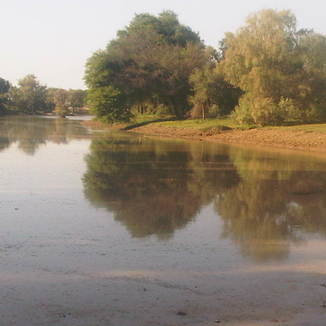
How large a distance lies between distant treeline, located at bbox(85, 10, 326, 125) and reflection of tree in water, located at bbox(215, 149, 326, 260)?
2300cm

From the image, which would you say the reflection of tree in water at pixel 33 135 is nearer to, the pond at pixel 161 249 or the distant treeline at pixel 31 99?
the pond at pixel 161 249

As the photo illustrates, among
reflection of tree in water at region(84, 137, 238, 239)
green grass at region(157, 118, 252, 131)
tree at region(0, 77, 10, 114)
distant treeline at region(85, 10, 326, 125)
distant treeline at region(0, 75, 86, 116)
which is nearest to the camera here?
reflection of tree in water at region(84, 137, 238, 239)

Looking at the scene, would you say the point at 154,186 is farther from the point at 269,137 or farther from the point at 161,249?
the point at 269,137

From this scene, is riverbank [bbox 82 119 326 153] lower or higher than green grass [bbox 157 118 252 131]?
lower

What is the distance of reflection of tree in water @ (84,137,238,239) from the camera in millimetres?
12535

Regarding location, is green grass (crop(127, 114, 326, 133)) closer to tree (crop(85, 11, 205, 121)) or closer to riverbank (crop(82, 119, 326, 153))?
riverbank (crop(82, 119, 326, 153))

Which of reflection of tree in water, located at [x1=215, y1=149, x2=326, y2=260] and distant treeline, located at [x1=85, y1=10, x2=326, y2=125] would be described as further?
distant treeline, located at [x1=85, y1=10, x2=326, y2=125]

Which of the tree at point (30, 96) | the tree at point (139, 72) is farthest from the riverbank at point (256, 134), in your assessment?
the tree at point (30, 96)

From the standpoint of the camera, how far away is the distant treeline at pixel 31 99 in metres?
148

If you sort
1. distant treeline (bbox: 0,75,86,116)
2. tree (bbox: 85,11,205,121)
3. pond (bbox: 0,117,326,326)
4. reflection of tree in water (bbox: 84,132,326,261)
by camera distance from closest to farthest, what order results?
pond (bbox: 0,117,326,326), reflection of tree in water (bbox: 84,132,326,261), tree (bbox: 85,11,205,121), distant treeline (bbox: 0,75,86,116)

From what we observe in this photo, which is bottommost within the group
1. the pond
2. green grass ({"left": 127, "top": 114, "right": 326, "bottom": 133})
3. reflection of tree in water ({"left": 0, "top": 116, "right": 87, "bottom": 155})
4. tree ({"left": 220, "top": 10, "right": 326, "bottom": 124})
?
the pond

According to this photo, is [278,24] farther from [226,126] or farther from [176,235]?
[176,235]

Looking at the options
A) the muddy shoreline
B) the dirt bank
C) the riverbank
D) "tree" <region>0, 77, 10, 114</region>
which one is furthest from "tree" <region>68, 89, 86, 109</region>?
the dirt bank

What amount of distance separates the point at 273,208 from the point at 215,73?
45.9 m
